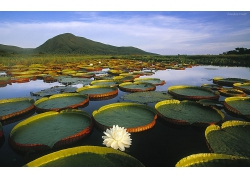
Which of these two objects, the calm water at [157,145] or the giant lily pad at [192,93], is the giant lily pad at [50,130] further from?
the giant lily pad at [192,93]

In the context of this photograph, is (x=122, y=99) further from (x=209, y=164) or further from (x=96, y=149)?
(x=209, y=164)

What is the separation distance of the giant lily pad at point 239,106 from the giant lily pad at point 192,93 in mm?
539

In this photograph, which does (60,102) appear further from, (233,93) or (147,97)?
(233,93)

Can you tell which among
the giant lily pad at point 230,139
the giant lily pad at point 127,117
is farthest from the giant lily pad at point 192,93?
the giant lily pad at point 230,139

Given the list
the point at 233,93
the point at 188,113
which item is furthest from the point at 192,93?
the point at 188,113

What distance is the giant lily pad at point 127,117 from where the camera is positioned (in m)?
2.74

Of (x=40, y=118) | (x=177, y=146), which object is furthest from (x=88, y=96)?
(x=177, y=146)

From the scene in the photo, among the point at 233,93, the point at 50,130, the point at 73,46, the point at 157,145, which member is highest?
the point at 73,46

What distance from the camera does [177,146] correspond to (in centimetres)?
239

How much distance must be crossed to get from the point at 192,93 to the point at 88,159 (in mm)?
3810

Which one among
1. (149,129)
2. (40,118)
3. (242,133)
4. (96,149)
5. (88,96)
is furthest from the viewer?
(88,96)

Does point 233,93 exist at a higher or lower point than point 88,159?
higher

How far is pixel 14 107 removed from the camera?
3.71m
